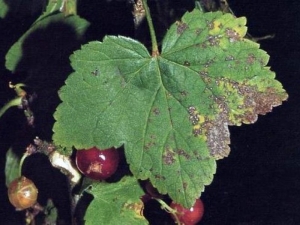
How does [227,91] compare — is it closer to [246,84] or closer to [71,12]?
[246,84]

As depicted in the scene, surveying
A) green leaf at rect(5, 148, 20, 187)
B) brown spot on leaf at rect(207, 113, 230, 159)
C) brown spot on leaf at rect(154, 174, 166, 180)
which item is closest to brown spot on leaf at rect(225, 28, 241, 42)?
brown spot on leaf at rect(207, 113, 230, 159)

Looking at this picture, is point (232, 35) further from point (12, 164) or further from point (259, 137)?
point (12, 164)

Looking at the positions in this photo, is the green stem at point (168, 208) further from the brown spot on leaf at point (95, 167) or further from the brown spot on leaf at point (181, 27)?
the brown spot on leaf at point (181, 27)

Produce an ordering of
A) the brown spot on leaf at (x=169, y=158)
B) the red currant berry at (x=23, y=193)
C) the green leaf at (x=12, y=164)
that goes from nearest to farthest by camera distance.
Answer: the brown spot on leaf at (x=169, y=158), the red currant berry at (x=23, y=193), the green leaf at (x=12, y=164)

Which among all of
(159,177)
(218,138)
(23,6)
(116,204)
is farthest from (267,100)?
(23,6)

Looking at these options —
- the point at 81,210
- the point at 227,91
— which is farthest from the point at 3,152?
the point at 227,91

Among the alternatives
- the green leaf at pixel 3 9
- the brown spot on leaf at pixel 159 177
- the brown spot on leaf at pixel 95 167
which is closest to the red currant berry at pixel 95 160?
the brown spot on leaf at pixel 95 167
